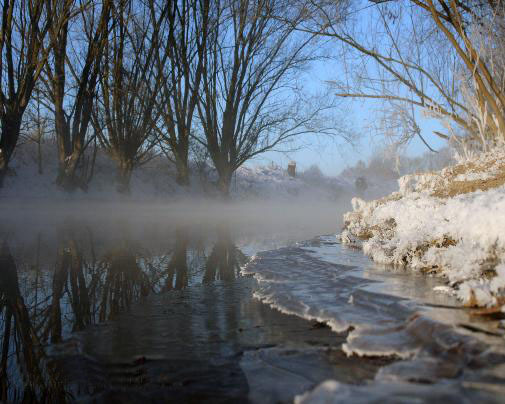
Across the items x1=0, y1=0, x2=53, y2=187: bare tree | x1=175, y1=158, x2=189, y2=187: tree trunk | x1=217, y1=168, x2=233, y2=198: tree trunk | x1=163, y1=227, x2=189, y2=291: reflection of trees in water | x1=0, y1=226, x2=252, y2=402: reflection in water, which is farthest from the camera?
x1=217, y1=168, x2=233, y2=198: tree trunk

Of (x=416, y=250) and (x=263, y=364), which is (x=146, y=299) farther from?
(x=416, y=250)

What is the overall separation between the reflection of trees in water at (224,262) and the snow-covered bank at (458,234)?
1.19 m

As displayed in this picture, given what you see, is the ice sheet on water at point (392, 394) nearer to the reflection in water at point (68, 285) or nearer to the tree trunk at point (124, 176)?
the reflection in water at point (68, 285)

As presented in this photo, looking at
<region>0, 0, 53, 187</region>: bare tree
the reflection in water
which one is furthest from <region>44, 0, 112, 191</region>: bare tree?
the reflection in water

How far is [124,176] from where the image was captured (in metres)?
13.6

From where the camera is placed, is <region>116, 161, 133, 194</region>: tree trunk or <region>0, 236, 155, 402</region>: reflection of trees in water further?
<region>116, 161, 133, 194</region>: tree trunk

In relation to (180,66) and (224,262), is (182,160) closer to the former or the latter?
(180,66)

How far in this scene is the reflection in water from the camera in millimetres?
1303

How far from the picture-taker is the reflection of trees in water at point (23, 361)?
3.76ft

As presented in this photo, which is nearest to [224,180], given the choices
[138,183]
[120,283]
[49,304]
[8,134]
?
[138,183]

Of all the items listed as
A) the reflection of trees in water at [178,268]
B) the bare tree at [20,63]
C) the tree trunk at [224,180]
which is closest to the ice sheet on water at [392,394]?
the reflection of trees in water at [178,268]

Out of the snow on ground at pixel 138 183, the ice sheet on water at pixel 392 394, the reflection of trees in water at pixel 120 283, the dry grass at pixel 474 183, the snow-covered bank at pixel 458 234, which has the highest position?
the snow on ground at pixel 138 183

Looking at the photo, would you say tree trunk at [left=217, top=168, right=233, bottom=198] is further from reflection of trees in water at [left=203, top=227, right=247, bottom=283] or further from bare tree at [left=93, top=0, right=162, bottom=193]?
reflection of trees in water at [left=203, top=227, right=247, bottom=283]

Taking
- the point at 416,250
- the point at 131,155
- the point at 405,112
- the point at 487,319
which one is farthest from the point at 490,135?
the point at 131,155
